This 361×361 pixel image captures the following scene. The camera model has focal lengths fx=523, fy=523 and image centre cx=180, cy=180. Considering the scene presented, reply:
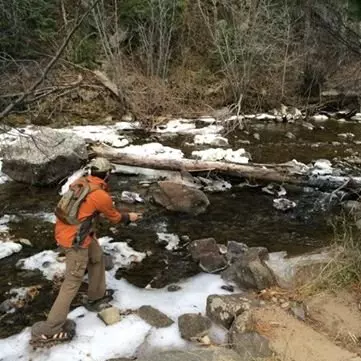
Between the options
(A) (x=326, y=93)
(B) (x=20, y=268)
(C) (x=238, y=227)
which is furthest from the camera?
(A) (x=326, y=93)

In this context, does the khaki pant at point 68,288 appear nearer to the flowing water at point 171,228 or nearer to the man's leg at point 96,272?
the man's leg at point 96,272

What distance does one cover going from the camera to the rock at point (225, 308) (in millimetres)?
4957

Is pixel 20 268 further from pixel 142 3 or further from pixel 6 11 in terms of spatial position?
pixel 142 3

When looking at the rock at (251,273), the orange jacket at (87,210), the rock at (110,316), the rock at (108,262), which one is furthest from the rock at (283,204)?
the orange jacket at (87,210)

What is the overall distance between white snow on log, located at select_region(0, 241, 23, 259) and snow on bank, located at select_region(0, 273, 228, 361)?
1.77 metres

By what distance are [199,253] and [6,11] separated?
378 centimetres

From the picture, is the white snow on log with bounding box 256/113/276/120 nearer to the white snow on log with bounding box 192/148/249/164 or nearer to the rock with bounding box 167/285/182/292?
the white snow on log with bounding box 192/148/249/164

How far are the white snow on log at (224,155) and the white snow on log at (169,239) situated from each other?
3.93 m

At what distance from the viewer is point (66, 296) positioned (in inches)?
193

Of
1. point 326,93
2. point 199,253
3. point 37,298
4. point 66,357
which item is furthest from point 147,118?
point 66,357

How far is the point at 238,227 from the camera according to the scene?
8047mm

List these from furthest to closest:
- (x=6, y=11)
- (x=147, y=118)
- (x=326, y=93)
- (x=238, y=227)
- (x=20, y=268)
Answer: (x=326, y=93)
(x=147, y=118)
(x=238, y=227)
(x=20, y=268)
(x=6, y=11)

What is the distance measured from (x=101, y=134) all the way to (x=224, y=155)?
392 centimetres

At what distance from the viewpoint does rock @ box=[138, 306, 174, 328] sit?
201 inches
